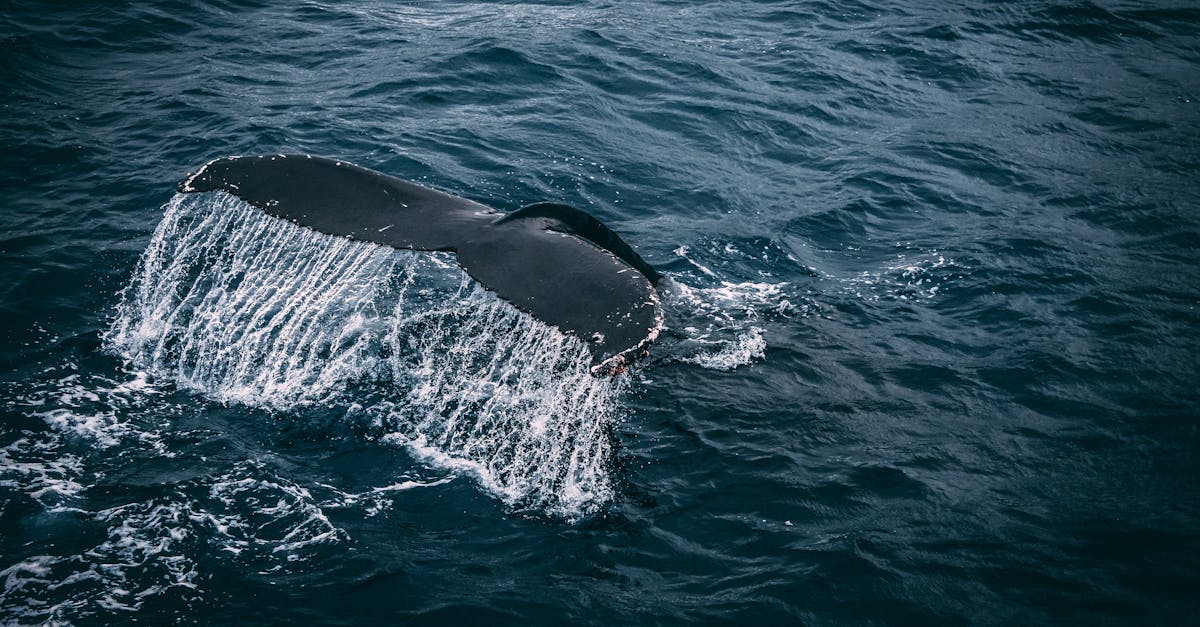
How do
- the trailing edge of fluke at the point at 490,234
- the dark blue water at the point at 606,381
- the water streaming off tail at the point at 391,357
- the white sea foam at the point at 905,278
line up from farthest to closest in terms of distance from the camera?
the white sea foam at the point at 905,278 < the water streaming off tail at the point at 391,357 < the dark blue water at the point at 606,381 < the trailing edge of fluke at the point at 490,234

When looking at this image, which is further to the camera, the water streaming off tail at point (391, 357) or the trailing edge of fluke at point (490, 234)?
the water streaming off tail at point (391, 357)

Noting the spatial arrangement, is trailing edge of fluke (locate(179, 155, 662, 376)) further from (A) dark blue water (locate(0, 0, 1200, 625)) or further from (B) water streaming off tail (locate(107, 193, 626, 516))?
(A) dark blue water (locate(0, 0, 1200, 625))

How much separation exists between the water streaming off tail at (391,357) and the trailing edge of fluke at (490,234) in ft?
0.74

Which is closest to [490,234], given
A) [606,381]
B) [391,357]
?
[606,381]

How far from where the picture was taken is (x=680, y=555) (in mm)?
5473

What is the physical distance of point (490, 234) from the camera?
554 cm

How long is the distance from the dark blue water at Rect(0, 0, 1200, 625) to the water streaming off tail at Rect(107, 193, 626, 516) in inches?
1.4

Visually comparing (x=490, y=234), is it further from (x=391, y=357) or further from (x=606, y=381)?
(x=391, y=357)

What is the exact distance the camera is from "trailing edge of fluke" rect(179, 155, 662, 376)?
4.48 metres

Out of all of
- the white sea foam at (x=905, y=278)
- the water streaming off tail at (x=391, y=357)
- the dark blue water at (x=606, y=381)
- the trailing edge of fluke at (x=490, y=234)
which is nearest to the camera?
the trailing edge of fluke at (x=490, y=234)

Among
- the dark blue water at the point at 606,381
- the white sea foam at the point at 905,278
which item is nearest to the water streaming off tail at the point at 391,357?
the dark blue water at the point at 606,381

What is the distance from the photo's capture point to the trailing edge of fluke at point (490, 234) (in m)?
4.48

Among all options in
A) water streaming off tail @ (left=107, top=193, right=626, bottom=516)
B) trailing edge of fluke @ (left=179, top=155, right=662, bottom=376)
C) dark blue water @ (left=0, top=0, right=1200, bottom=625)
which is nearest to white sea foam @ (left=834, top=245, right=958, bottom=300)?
dark blue water @ (left=0, top=0, right=1200, bottom=625)

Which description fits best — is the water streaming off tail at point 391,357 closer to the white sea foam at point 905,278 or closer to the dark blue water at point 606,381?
the dark blue water at point 606,381
